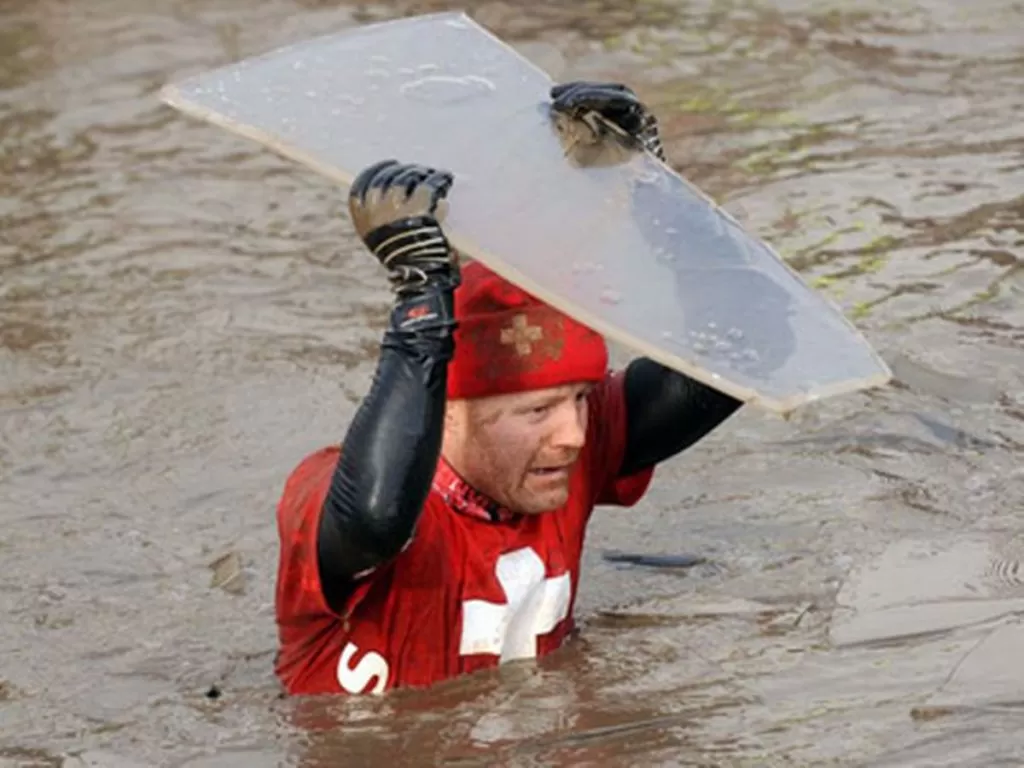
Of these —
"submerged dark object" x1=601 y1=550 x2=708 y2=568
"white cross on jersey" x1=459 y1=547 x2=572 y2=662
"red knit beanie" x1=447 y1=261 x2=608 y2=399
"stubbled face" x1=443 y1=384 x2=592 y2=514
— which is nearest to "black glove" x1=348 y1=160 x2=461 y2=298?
"red knit beanie" x1=447 y1=261 x2=608 y2=399

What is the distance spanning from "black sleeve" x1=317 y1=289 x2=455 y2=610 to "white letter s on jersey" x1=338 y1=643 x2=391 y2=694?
46 cm

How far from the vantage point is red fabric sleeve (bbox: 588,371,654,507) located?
463 cm

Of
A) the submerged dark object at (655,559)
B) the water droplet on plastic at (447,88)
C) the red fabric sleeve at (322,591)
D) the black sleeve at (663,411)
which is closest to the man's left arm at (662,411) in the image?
the black sleeve at (663,411)

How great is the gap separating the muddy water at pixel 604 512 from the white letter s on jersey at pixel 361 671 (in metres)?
0.06

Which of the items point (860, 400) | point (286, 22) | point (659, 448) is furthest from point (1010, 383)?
point (286, 22)

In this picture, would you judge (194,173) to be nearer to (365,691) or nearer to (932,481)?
(932,481)

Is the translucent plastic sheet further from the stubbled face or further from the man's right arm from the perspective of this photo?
the stubbled face

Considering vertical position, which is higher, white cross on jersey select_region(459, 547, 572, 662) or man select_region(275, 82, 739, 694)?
man select_region(275, 82, 739, 694)

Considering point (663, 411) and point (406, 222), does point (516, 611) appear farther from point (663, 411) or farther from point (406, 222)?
point (406, 222)

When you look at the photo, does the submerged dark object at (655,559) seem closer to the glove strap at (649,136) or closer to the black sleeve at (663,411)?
the black sleeve at (663,411)

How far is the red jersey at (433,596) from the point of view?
4066mm

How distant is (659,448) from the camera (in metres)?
4.67

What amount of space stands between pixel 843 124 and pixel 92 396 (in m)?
3.70

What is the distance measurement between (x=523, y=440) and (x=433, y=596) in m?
0.34
